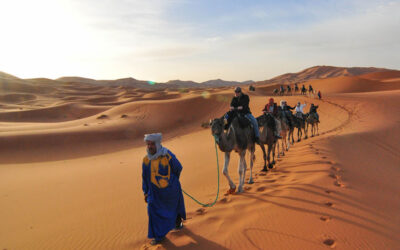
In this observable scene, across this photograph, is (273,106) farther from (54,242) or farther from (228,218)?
(54,242)

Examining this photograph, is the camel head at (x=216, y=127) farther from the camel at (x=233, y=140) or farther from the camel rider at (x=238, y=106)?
the camel rider at (x=238, y=106)

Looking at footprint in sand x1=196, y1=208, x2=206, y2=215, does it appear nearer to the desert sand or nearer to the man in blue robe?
the desert sand

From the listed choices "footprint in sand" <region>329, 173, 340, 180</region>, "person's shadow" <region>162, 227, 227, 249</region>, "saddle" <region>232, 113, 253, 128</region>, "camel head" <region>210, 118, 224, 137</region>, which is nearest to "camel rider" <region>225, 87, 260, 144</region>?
"saddle" <region>232, 113, 253, 128</region>

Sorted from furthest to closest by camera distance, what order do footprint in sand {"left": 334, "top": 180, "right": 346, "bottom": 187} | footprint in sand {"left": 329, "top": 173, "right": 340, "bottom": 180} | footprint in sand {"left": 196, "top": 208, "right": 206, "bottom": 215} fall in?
footprint in sand {"left": 329, "top": 173, "right": 340, "bottom": 180}
footprint in sand {"left": 334, "top": 180, "right": 346, "bottom": 187}
footprint in sand {"left": 196, "top": 208, "right": 206, "bottom": 215}

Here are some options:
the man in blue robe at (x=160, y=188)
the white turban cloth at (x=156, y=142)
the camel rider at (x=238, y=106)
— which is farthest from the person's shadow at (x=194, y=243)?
the camel rider at (x=238, y=106)

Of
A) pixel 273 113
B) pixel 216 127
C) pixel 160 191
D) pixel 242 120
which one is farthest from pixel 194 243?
pixel 273 113

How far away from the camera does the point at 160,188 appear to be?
4371mm

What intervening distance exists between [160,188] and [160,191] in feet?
0.22

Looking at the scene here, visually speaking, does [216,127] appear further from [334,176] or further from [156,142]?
[334,176]

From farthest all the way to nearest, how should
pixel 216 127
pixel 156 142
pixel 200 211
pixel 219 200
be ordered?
1. pixel 219 200
2. pixel 200 211
3. pixel 216 127
4. pixel 156 142

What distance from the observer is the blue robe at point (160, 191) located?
4.32 meters

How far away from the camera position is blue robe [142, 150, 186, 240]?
4320 mm

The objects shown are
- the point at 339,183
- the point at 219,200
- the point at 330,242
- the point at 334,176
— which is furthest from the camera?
the point at 334,176

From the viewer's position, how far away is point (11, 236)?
577cm
